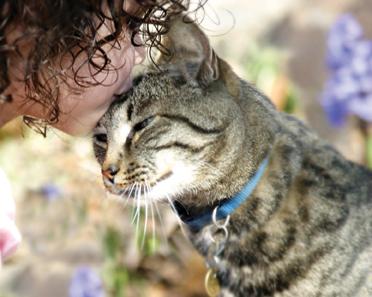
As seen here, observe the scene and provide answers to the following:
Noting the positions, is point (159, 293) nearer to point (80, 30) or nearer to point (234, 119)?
point (234, 119)

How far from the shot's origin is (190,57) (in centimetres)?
180

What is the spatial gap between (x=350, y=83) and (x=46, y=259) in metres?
1.26

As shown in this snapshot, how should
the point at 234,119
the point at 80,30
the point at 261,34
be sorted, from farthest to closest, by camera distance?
the point at 261,34
the point at 234,119
the point at 80,30

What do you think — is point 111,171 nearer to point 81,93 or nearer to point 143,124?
point 143,124

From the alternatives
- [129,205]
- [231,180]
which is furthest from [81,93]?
[129,205]

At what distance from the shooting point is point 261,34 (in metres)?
4.18

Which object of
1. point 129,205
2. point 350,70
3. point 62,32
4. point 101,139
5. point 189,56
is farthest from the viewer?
point 350,70

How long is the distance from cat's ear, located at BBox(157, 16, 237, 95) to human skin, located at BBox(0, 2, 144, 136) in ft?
0.31

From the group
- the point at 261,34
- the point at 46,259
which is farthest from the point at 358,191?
the point at 261,34

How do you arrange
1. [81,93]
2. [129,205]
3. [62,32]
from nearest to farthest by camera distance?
[62,32]
[81,93]
[129,205]

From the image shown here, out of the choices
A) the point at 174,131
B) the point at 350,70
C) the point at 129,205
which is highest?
the point at 350,70

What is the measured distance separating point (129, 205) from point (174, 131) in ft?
2.49

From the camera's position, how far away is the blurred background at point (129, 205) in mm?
2840

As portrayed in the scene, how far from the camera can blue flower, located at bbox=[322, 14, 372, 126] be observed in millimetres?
2820
